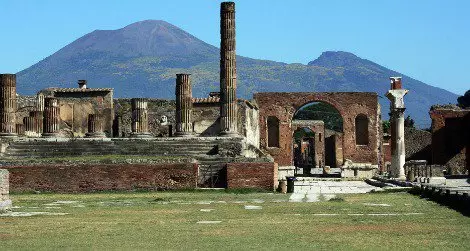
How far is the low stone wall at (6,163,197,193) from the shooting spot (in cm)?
3175

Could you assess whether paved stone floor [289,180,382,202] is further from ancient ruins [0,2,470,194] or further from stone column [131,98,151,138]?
stone column [131,98,151,138]

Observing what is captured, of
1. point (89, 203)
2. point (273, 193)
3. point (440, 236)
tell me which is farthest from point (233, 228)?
point (273, 193)

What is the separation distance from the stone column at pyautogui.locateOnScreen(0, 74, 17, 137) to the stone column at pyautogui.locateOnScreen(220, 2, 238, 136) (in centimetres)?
825

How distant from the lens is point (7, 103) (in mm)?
43094

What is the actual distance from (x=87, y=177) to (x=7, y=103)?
12.4 meters

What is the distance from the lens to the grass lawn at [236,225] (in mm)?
14453

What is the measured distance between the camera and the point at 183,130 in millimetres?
43344

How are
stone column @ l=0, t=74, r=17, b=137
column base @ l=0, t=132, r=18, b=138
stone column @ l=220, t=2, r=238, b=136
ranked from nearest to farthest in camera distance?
column base @ l=0, t=132, r=18, b=138 → stone column @ l=220, t=2, r=238, b=136 → stone column @ l=0, t=74, r=17, b=137

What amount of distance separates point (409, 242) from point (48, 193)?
18.6m

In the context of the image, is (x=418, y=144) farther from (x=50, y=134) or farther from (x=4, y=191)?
(x=4, y=191)

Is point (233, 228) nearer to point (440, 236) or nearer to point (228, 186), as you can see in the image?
point (440, 236)

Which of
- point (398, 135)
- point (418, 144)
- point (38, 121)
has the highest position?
point (38, 121)

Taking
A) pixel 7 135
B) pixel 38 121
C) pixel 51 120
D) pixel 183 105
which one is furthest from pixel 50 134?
pixel 183 105

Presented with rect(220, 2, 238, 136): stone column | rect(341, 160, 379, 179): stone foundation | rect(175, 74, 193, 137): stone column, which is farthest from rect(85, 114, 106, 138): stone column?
rect(341, 160, 379, 179): stone foundation
